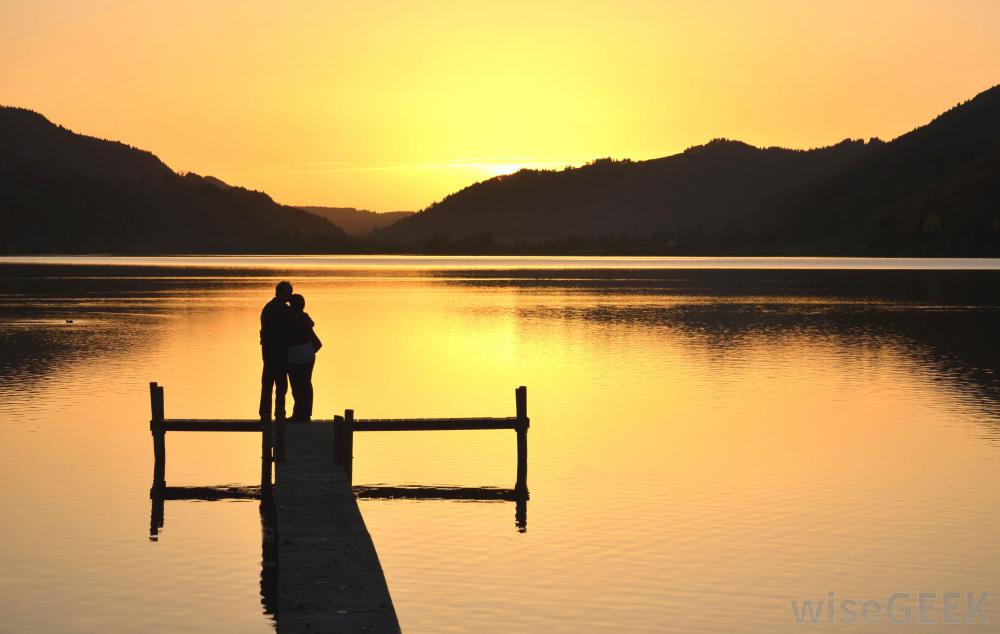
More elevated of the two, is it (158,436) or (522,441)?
(158,436)

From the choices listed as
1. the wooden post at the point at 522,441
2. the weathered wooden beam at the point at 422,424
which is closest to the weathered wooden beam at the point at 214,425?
the weathered wooden beam at the point at 422,424

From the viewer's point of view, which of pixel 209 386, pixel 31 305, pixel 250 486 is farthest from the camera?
pixel 31 305

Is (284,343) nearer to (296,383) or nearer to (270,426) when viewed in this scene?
(296,383)

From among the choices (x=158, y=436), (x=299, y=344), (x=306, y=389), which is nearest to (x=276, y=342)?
(x=299, y=344)

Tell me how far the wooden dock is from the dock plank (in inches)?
0.5

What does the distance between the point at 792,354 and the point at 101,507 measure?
41481mm

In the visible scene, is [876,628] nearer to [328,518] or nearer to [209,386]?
[328,518]

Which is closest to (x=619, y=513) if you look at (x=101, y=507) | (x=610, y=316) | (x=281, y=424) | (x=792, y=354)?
(x=281, y=424)

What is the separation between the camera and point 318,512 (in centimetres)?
2097

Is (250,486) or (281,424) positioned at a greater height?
(281,424)

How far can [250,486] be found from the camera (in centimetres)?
2839

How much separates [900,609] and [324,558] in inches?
328

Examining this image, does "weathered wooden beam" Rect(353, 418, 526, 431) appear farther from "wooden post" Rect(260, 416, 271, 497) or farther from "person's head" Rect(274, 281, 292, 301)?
"person's head" Rect(274, 281, 292, 301)

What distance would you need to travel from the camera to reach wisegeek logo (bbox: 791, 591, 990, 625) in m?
19.0
